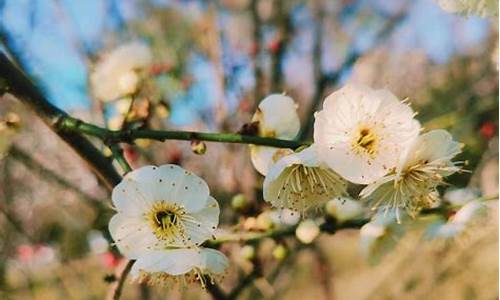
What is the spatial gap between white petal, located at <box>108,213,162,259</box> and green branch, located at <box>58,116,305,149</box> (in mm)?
133

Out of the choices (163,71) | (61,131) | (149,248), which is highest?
(163,71)

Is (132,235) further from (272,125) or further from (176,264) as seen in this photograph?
(272,125)

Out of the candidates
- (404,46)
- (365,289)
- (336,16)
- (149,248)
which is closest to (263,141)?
(149,248)

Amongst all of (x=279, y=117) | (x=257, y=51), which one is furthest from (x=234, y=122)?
(x=279, y=117)

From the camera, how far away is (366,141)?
118 centimetres

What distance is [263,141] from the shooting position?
108 cm

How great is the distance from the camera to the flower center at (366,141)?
3.78 ft

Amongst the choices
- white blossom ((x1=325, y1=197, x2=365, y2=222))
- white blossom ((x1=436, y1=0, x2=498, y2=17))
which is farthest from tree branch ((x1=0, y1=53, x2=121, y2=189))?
white blossom ((x1=436, y1=0, x2=498, y2=17))

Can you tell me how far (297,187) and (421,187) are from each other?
0.66ft

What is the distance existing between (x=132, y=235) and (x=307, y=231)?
0.43 metres

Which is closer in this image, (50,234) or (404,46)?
(50,234)

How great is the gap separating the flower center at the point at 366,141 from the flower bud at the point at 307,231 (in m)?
0.33

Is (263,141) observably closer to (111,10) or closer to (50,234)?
(111,10)

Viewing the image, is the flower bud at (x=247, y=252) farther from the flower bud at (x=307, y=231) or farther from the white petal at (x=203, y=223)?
the white petal at (x=203, y=223)
